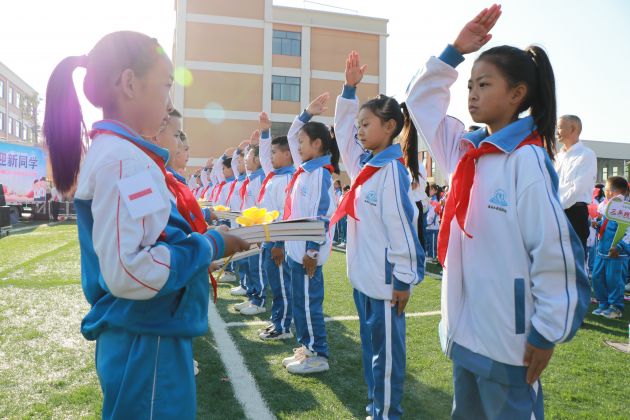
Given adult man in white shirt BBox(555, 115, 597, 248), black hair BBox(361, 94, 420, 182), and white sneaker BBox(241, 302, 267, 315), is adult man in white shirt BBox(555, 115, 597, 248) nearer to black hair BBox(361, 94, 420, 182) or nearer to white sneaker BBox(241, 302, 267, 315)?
black hair BBox(361, 94, 420, 182)

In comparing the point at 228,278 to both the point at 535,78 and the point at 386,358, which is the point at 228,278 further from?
the point at 535,78

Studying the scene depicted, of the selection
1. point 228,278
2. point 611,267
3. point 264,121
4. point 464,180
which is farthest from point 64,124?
point 228,278

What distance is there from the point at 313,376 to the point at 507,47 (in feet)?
9.94

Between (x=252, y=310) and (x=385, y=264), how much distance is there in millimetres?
3586

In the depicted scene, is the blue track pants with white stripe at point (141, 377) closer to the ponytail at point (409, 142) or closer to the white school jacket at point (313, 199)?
the ponytail at point (409, 142)

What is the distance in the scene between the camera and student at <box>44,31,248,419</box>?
1369mm

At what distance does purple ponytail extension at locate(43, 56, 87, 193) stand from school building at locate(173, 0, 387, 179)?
28795 mm

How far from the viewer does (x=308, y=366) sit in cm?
390

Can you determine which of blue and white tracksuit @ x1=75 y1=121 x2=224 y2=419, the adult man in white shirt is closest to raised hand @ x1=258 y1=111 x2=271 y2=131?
the adult man in white shirt

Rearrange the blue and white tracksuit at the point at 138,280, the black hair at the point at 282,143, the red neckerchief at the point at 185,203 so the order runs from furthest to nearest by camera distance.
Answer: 1. the black hair at the point at 282,143
2. the red neckerchief at the point at 185,203
3. the blue and white tracksuit at the point at 138,280

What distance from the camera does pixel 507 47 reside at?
1.84m

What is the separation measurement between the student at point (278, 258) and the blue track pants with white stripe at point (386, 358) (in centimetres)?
215

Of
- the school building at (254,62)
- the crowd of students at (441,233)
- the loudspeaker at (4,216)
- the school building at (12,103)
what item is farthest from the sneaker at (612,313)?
the school building at (12,103)

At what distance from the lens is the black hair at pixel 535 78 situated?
1.80 m
